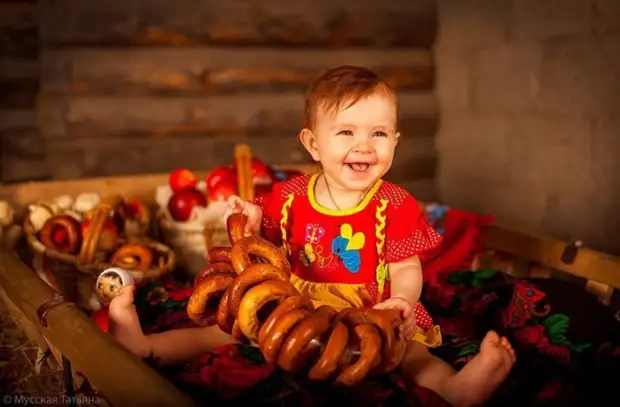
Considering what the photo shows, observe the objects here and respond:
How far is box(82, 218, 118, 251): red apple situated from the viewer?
6.23 ft

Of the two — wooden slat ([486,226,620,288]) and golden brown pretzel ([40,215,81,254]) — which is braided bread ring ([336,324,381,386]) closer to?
wooden slat ([486,226,620,288])

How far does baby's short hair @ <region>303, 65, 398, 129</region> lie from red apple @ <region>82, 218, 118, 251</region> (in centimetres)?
88

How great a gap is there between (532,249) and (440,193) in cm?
120

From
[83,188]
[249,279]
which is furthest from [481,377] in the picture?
[83,188]

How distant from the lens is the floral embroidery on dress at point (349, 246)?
4.24ft

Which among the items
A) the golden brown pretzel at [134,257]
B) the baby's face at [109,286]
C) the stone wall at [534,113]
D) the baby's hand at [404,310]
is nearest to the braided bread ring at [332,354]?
the baby's hand at [404,310]

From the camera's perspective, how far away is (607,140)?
1.97m

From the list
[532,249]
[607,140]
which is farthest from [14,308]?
[607,140]

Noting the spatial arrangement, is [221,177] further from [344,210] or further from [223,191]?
[344,210]

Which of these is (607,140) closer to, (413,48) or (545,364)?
(545,364)

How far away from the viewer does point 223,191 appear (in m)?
2.04

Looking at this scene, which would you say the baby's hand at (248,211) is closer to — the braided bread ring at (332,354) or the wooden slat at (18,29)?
the braided bread ring at (332,354)

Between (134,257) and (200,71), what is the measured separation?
1.00 m

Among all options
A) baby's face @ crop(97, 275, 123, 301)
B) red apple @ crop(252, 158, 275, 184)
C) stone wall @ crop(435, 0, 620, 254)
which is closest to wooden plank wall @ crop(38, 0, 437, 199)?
stone wall @ crop(435, 0, 620, 254)
